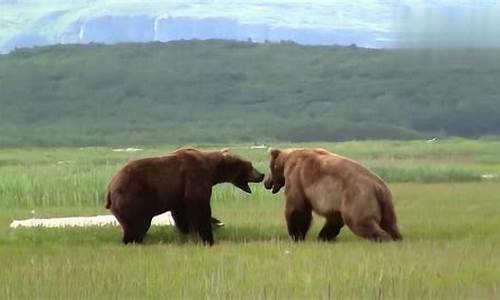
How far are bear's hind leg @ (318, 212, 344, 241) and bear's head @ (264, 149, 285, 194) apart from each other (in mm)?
1166

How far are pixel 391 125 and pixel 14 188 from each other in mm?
39331

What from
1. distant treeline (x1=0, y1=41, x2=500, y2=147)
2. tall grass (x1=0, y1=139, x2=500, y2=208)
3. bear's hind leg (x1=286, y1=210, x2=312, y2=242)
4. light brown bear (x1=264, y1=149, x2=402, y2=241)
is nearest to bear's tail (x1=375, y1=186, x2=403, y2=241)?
light brown bear (x1=264, y1=149, x2=402, y2=241)

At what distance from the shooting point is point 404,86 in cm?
6259

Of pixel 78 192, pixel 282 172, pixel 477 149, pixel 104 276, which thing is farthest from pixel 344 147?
pixel 104 276

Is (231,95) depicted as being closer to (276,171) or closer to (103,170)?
(103,170)

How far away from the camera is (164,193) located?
11680mm

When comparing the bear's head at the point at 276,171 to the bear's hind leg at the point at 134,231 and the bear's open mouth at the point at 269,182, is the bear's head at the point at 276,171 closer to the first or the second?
the bear's open mouth at the point at 269,182

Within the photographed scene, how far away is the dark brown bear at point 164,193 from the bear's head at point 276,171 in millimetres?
809

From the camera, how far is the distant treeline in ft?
177

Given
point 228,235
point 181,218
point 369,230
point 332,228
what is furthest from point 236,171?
point 369,230

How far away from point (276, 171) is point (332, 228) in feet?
4.44

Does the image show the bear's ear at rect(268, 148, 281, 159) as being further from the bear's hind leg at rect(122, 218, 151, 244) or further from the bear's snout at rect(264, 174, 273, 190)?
the bear's hind leg at rect(122, 218, 151, 244)

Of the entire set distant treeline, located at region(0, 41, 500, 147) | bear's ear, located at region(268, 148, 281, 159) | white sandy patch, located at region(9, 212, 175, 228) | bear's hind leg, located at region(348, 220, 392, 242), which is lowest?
distant treeline, located at region(0, 41, 500, 147)

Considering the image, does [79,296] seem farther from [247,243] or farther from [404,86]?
[404,86]
